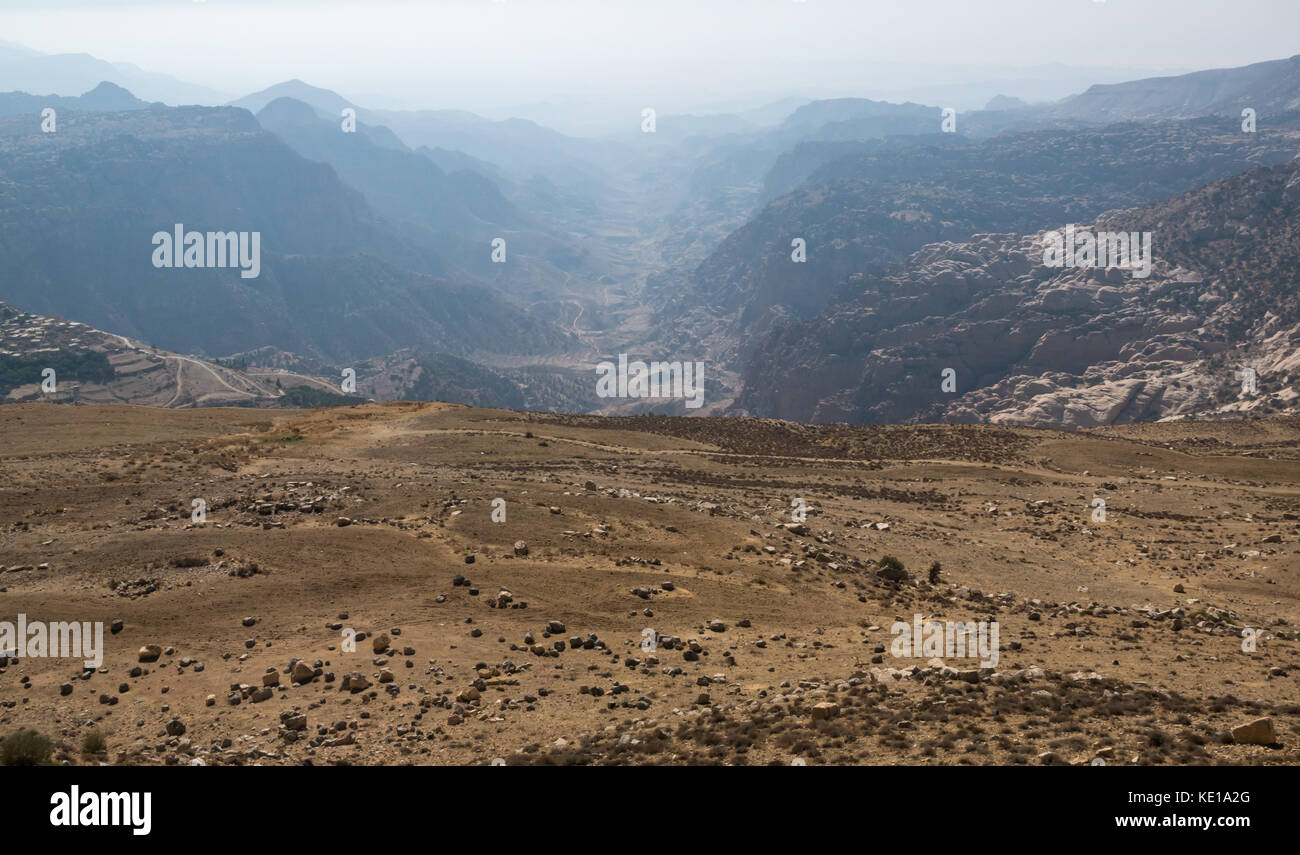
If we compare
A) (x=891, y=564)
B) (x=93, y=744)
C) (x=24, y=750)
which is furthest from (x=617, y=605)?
(x=24, y=750)

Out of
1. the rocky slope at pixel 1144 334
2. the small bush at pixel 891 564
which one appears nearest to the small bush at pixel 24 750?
the small bush at pixel 891 564

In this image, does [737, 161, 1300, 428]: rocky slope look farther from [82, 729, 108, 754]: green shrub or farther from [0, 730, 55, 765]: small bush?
[0, 730, 55, 765]: small bush

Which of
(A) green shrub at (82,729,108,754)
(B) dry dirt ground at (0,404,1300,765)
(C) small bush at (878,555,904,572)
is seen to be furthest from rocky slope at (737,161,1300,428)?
(A) green shrub at (82,729,108,754)

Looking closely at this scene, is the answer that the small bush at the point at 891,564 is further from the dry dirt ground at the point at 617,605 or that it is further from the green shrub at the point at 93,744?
the green shrub at the point at 93,744

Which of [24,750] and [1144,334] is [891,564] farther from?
[1144,334]

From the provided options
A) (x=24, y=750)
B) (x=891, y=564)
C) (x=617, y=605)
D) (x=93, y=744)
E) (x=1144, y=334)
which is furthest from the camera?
(x=1144, y=334)

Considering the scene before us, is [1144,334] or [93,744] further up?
[1144,334]
